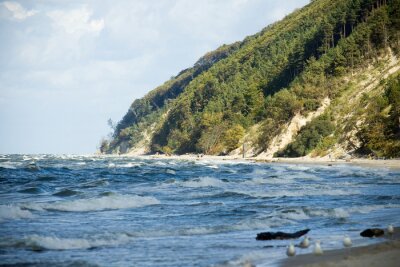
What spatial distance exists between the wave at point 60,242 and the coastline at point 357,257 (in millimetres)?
5651

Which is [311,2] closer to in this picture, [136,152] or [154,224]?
[136,152]

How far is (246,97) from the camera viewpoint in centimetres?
13488

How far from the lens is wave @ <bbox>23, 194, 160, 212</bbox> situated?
23.7 m

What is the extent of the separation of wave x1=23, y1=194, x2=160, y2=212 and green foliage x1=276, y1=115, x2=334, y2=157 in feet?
204

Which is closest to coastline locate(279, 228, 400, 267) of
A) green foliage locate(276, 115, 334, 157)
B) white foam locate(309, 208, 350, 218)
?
white foam locate(309, 208, 350, 218)

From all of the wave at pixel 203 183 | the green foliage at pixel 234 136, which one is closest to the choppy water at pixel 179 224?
the wave at pixel 203 183

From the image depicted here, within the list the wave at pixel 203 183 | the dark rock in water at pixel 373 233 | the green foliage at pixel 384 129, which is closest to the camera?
the dark rock in water at pixel 373 233

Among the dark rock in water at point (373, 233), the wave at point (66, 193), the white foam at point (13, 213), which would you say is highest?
the white foam at point (13, 213)

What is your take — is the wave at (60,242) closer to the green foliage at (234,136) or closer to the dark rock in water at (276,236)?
the dark rock in water at (276,236)

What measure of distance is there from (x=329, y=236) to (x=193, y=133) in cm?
13243

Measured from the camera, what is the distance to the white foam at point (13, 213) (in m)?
20.3

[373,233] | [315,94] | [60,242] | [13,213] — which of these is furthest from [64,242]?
[315,94]

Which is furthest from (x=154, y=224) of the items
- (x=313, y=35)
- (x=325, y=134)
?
(x=313, y=35)

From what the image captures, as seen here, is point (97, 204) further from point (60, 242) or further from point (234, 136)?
point (234, 136)
